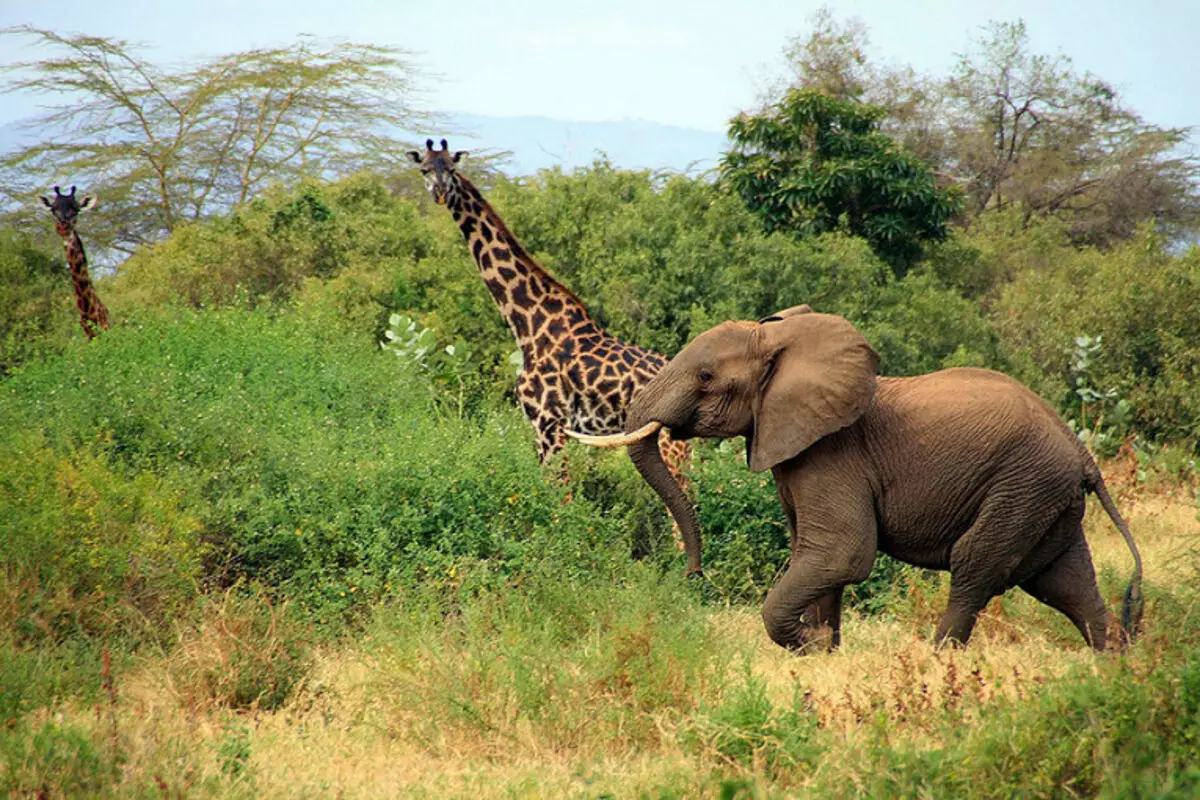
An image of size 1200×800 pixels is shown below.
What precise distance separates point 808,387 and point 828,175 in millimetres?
10047

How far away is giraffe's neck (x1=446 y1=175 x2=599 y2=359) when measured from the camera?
33.8 feet

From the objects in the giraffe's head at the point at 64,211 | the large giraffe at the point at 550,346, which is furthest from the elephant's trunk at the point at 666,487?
the giraffe's head at the point at 64,211

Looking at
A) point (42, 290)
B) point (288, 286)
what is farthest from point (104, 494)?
point (42, 290)

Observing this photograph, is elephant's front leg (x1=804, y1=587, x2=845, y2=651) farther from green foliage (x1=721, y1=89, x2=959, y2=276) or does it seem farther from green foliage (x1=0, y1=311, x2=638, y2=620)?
green foliage (x1=721, y1=89, x2=959, y2=276)

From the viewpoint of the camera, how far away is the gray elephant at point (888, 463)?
20.8 feet

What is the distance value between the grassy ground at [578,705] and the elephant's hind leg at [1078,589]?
167 mm

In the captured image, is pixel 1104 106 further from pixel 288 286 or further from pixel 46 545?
pixel 46 545

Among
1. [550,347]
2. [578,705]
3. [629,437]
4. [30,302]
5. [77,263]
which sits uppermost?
[629,437]

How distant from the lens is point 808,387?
6.36 metres

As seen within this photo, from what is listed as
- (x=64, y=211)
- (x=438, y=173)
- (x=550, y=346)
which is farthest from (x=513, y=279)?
(x=64, y=211)

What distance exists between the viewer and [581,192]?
1561 cm

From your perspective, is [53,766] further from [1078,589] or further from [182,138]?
[182,138]

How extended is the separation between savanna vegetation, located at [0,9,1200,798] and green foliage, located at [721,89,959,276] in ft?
0.14

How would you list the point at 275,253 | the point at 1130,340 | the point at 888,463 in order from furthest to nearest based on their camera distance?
the point at 275,253, the point at 1130,340, the point at 888,463
